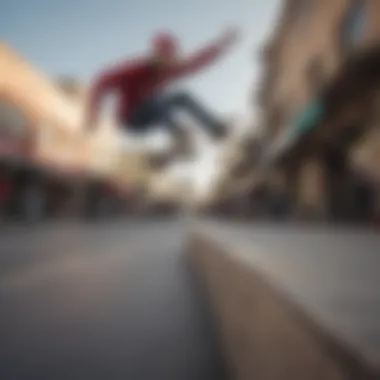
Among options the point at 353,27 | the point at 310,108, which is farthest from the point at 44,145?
the point at 353,27

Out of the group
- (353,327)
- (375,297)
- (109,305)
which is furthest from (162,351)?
(353,327)

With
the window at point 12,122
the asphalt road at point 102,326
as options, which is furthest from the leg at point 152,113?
the asphalt road at point 102,326

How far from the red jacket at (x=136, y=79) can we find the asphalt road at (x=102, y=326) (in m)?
0.64

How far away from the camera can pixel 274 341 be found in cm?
66

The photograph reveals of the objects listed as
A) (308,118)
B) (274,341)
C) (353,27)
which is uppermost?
(353,27)

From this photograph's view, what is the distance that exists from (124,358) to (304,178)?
101 centimetres

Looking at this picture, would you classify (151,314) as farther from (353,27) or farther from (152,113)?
(353,27)

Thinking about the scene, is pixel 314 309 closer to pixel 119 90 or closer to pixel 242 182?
pixel 119 90

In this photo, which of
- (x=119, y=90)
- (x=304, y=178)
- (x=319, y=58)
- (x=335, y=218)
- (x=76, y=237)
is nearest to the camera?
(x=119, y=90)

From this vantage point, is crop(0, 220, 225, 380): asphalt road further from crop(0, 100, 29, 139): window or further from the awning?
the awning

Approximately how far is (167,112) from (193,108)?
0.17 ft

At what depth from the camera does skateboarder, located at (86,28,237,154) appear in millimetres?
866

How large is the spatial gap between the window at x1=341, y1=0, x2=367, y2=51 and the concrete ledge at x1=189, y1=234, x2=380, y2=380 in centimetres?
178

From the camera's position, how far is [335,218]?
357cm
